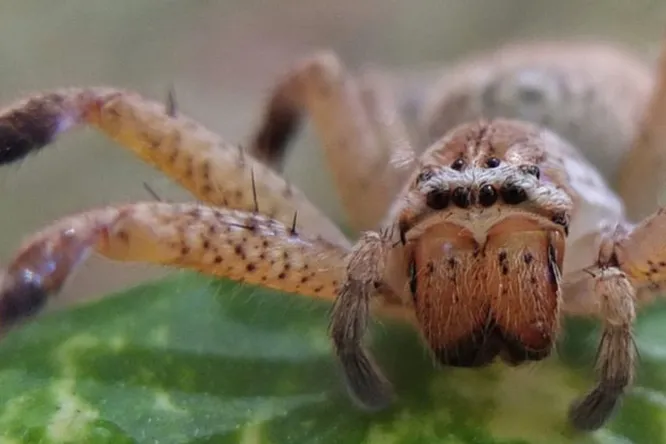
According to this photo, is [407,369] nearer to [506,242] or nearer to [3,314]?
[506,242]

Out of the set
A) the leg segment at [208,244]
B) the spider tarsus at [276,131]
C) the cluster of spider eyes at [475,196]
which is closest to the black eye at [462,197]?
the cluster of spider eyes at [475,196]

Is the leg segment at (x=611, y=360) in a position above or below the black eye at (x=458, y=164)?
below

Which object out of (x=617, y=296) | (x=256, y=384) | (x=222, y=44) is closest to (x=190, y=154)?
(x=256, y=384)

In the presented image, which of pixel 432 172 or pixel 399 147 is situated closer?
pixel 432 172

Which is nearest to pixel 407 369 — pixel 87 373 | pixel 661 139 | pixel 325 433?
pixel 325 433

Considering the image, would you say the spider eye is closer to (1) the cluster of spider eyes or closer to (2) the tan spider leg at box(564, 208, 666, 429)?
(1) the cluster of spider eyes

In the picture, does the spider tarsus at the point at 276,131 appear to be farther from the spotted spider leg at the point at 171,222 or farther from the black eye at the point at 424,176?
the black eye at the point at 424,176

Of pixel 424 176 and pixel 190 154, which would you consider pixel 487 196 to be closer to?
pixel 424 176
